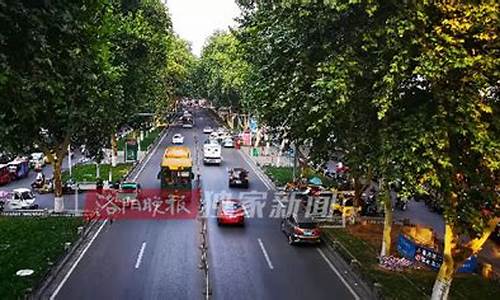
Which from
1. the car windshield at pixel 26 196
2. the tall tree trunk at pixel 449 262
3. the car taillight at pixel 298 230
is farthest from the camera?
the car windshield at pixel 26 196

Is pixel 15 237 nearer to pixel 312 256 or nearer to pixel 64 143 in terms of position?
pixel 64 143

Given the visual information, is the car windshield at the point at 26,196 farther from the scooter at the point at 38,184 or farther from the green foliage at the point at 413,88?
the green foliage at the point at 413,88

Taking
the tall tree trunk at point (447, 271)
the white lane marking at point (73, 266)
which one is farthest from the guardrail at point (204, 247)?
the tall tree trunk at point (447, 271)

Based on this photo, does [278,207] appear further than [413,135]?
Yes

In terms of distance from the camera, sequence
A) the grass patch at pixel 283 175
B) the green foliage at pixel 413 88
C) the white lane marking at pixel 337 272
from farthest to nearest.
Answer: the grass patch at pixel 283 175 < the white lane marking at pixel 337 272 < the green foliage at pixel 413 88

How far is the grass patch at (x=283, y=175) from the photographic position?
1769 inches

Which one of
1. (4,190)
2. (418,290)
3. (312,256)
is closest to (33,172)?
(4,190)

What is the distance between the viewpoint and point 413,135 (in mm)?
15828

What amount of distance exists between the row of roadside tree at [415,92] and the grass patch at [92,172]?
88.3 feet

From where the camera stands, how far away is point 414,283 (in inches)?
834

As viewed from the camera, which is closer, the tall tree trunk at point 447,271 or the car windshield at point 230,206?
the tall tree trunk at point 447,271

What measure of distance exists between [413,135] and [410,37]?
9.13ft

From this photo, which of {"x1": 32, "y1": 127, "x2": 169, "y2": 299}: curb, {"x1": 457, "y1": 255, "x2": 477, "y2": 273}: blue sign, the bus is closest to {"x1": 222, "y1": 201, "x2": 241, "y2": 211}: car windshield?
the bus

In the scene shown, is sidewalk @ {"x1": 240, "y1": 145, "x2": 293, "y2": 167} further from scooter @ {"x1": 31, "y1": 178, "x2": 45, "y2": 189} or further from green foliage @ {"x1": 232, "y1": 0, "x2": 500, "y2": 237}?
green foliage @ {"x1": 232, "y1": 0, "x2": 500, "y2": 237}
